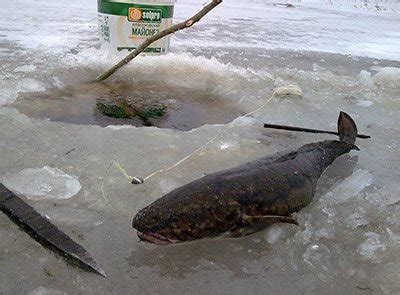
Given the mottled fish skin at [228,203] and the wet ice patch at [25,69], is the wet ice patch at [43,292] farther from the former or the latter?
the wet ice patch at [25,69]

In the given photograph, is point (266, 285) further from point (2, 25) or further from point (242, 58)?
point (2, 25)

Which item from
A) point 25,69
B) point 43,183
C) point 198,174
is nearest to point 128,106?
point 25,69

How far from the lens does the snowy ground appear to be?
5.44 ft

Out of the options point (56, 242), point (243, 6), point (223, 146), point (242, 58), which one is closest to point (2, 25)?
point (242, 58)

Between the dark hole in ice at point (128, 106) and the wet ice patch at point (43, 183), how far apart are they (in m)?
0.91

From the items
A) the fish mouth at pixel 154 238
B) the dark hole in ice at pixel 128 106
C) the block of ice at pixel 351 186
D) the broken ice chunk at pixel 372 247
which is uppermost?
the fish mouth at pixel 154 238

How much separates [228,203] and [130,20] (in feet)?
9.80

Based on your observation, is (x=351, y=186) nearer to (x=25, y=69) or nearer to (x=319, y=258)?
(x=319, y=258)

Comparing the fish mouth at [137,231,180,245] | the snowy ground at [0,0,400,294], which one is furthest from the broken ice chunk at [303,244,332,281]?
the fish mouth at [137,231,180,245]

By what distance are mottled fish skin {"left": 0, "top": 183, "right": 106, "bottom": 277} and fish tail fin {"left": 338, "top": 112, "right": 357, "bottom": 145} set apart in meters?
2.00

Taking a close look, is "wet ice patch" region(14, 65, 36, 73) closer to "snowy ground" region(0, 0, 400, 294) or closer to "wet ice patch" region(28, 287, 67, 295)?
"snowy ground" region(0, 0, 400, 294)

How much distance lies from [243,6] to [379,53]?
5.55 meters

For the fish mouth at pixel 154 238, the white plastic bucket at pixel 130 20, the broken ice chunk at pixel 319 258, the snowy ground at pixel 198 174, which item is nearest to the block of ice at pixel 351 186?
the snowy ground at pixel 198 174

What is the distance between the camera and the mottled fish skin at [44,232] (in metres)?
1.64
